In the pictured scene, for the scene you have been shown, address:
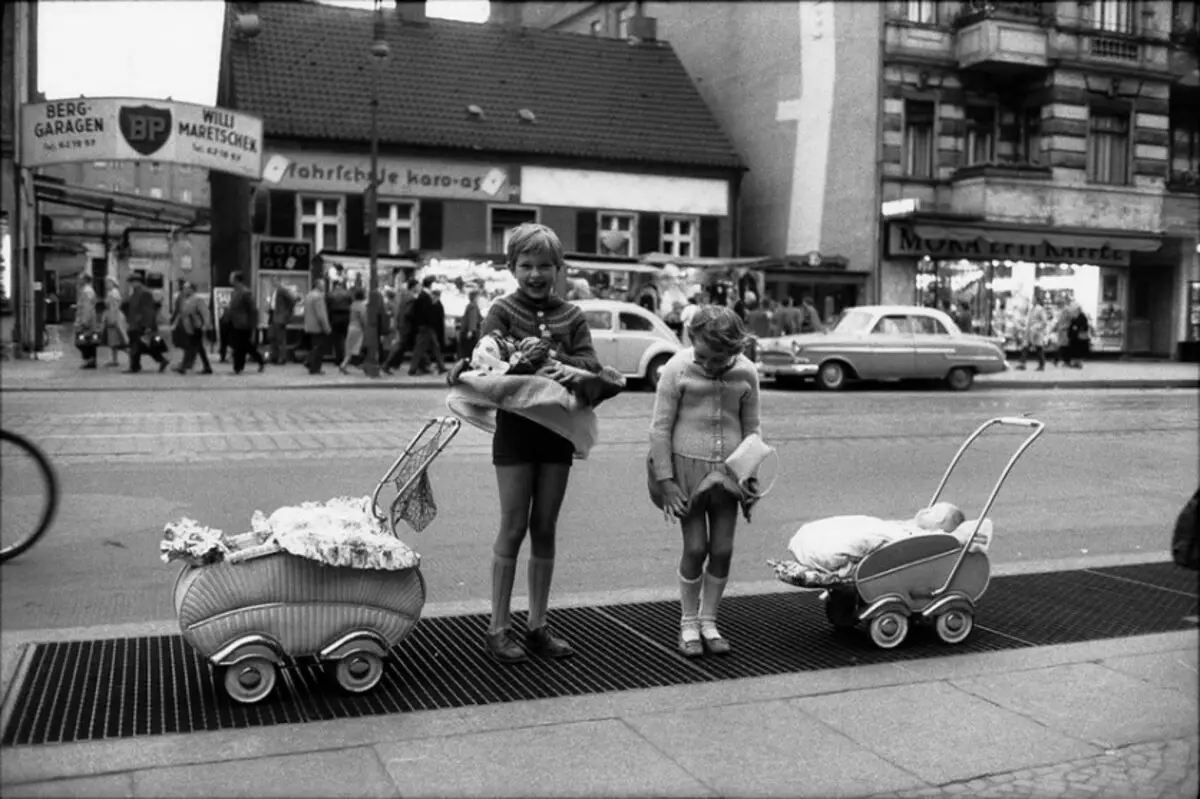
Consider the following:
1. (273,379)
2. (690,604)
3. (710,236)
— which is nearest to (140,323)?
(273,379)

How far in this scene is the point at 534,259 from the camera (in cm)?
485

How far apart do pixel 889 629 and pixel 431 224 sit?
28.0 meters

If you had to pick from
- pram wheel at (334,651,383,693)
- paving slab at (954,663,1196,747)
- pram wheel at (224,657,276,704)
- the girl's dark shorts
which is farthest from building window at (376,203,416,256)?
paving slab at (954,663,1196,747)

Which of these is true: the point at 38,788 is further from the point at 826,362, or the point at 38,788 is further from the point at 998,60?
the point at 998,60

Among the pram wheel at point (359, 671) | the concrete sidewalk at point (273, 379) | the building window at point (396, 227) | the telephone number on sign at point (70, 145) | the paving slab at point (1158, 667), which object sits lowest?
the paving slab at point (1158, 667)

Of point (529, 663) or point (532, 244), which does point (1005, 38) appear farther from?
point (529, 663)

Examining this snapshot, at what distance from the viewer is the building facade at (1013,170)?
3038 centimetres

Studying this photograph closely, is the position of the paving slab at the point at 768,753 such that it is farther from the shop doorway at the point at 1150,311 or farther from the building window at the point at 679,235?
the shop doorway at the point at 1150,311

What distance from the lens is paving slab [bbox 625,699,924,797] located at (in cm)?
381

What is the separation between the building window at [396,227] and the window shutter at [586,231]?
4458 millimetres

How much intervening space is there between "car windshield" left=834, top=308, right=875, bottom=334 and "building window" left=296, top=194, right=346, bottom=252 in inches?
542

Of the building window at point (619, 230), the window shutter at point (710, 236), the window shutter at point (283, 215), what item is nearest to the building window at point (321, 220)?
the window shutter at point (283, 215)

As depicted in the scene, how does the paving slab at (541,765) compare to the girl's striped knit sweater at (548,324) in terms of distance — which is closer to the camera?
the paving slab at (541,765)

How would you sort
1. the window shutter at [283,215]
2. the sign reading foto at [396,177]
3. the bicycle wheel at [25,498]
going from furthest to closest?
the sign reading foto at [396,177] < the window shutter at [283,215] < the bicycle wheel at [25,498]
